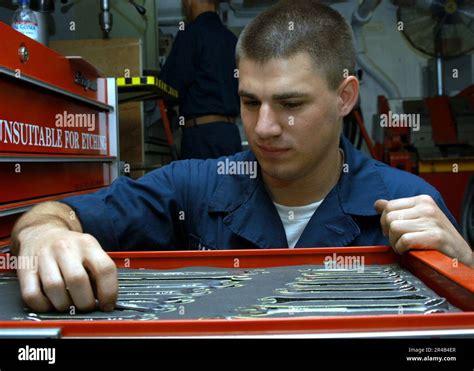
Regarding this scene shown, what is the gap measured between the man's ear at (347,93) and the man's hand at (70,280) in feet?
2.86

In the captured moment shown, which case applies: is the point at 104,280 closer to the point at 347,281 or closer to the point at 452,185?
the point at 347,281

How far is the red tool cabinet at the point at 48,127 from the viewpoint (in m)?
1.57

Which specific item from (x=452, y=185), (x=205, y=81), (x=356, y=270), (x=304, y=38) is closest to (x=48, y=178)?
(x=304, y=38)

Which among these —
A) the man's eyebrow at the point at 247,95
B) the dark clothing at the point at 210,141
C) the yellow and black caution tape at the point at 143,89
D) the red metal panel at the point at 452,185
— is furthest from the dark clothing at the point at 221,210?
the red metal panel at the point at 452,185

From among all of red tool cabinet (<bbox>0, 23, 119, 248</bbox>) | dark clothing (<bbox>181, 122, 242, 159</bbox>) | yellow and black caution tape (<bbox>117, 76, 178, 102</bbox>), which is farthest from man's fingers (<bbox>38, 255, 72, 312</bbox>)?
dark clothing (<bbox>181, 122, 242, 159</bbox>)

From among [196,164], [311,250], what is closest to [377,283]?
[311,250]

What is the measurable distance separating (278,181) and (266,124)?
0.18 metres

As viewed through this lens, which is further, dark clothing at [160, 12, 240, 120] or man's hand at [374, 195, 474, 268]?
dark clothing at [160, 12, 240, 120]

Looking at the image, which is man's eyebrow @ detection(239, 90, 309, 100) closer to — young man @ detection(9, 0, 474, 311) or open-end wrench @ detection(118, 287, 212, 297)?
young man @ detection(9, 0, 474, 311)

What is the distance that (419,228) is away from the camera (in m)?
0.74

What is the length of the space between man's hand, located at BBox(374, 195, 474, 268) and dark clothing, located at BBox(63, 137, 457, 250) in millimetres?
320

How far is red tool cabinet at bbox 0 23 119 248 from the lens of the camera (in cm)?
157

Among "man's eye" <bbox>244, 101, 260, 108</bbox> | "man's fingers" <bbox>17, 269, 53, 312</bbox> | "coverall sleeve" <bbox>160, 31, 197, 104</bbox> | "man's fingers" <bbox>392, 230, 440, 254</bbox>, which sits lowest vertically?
"man's fingers" <bbox>17, 269, 53, 312</bbox>
